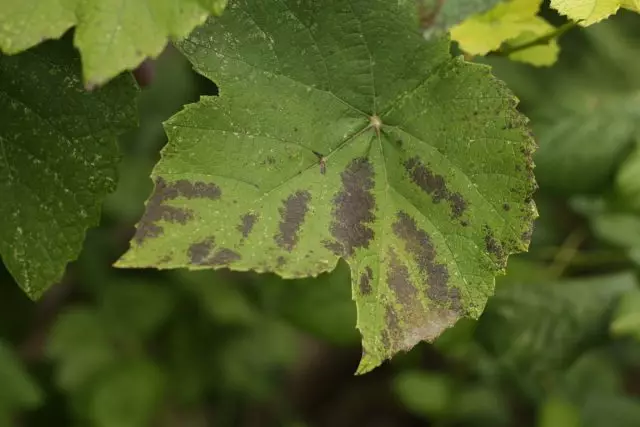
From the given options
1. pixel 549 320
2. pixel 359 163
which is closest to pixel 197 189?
pixel 359 163

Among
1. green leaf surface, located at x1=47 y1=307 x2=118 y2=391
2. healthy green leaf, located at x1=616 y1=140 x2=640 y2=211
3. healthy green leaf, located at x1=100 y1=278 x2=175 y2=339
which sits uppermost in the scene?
healthy green leaf, located at x1=616 y1=140 x2=640 y2=211

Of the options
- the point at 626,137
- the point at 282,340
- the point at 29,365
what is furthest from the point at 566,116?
the point at 29,365

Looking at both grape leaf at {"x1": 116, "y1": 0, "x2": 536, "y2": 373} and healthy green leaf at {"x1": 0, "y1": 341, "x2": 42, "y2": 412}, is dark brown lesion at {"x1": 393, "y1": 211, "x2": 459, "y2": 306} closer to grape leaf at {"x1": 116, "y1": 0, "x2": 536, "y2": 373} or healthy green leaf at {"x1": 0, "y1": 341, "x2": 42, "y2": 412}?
grape leaf at {"x1": 116, "y1": 0, "x2": 536, "y2": 373}

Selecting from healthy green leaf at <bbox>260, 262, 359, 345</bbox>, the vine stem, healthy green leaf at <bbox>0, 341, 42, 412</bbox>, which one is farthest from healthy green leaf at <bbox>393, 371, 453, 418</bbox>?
the vine stem

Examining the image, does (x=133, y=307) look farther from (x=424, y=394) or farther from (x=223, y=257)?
(x=223, y=257)

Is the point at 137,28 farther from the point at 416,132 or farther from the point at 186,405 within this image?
the point at 186,405

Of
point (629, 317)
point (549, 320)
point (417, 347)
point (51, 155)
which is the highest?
point (51, 155)
